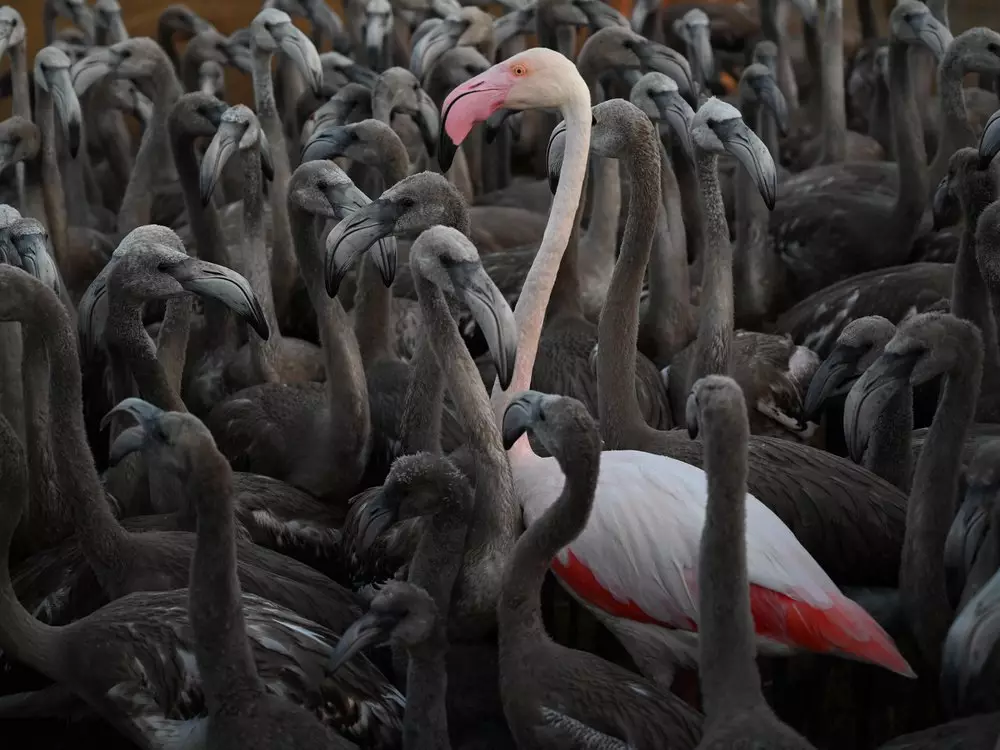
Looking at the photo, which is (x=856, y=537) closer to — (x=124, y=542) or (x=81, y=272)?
(x=124, y=542)

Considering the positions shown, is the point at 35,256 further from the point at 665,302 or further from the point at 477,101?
the point at 665,302

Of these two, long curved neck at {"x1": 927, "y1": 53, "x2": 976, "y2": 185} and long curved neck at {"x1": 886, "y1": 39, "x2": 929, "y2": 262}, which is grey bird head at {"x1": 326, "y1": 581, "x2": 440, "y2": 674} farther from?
long curved neck at {"x1": 927, "y1": 53, "x2": 976, "y2": 185}

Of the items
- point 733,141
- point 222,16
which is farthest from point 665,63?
point 222,16

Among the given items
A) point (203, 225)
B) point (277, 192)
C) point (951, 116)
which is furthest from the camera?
point (951, 116)

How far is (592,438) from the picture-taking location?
15.0 feet

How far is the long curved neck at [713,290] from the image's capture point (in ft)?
20.9

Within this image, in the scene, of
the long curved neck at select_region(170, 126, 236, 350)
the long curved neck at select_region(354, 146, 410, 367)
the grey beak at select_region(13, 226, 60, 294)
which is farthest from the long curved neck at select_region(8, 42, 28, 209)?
the grey beak at select_region(13, 226, 60, 294)

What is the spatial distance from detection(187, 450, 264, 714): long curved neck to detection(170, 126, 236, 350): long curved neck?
9.50ft

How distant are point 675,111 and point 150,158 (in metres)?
2.80

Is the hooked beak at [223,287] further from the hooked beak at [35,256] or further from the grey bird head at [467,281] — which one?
the grey bird head at [467,281]

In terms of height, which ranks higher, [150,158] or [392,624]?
[392,624]

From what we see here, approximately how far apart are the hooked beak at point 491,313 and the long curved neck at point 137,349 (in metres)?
1.25

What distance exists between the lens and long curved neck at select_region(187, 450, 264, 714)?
4371 mm

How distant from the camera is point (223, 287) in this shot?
569cm
